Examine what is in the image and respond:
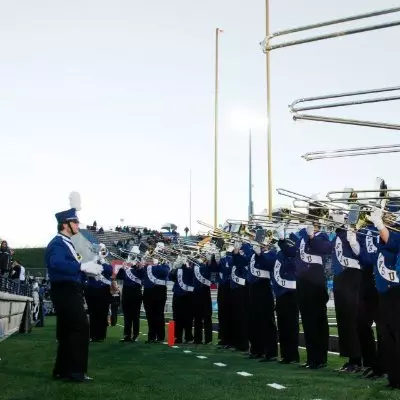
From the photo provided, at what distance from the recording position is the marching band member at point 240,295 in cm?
1248

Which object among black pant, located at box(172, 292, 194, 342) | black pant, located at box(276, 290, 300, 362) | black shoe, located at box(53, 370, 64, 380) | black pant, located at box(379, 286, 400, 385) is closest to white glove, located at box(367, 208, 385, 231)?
black pant, located at box(379, 286, 400, 385)

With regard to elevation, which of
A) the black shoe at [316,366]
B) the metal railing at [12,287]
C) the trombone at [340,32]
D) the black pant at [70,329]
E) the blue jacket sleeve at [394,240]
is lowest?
the black shoe at [316,366]

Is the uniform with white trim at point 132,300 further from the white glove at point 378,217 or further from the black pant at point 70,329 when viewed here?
the white glove at point 378,217

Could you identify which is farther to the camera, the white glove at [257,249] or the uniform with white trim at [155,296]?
the uniform with white trim at [155,296]

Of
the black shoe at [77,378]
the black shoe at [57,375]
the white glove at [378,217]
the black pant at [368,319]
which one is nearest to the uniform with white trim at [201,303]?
the black pant at [368,319]

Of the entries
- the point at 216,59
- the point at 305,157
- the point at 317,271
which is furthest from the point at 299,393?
the point at 216,59

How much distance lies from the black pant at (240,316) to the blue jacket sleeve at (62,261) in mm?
5230

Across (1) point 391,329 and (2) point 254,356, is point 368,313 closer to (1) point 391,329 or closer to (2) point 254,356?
(1) point 391,329

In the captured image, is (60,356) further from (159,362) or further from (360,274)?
(360,274)

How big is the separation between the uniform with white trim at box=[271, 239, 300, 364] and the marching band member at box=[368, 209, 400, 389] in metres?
3.16

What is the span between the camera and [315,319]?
983 centimetres

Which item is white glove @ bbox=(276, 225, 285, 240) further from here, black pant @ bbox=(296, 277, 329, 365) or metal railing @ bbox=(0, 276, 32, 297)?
metal railing @ bbox=(0, 276, 32, 297)

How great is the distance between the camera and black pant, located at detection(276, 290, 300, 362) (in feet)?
34.4

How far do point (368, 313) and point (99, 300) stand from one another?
30.8 ft
